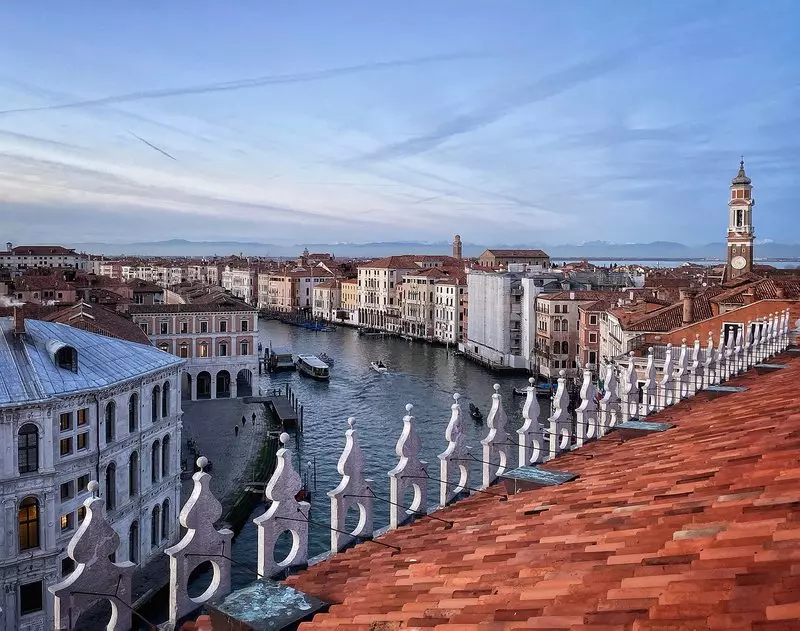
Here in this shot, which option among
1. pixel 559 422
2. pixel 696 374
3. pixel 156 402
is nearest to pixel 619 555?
pixel 559 422

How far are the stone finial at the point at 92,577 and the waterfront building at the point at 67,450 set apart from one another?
41.3 feet

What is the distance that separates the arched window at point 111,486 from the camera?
18297mm

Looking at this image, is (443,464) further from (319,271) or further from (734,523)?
(319,271)

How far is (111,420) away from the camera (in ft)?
61.7

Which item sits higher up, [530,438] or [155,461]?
[530,438]

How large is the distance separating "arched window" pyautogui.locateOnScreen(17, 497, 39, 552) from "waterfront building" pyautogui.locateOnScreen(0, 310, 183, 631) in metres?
0.02

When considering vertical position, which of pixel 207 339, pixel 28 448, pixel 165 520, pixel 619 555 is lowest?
pixel 165 520

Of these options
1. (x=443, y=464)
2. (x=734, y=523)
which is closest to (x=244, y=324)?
(x=443, y=464)

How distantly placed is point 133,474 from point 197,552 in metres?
16.4

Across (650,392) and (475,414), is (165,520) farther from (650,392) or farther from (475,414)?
(475,414)

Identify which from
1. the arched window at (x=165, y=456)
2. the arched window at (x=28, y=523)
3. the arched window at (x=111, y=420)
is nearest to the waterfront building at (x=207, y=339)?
the arched window at (x=165, y=456)

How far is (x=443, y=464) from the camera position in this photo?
699 centimetres

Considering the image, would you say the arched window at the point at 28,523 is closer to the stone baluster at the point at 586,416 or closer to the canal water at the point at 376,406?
the canal water at the point at 376,406

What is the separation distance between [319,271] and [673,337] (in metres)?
94.5
